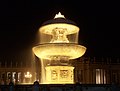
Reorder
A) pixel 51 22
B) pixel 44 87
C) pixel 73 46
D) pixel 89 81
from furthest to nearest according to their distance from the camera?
pixel 89 81
pixel 51 22
pixel 73 46
pixel 44 87

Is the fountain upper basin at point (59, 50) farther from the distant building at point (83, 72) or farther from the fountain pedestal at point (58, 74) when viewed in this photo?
the distant building at point (83, 72)

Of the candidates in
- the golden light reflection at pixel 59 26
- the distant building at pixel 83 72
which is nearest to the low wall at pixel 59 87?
the golden light reflection at pixel 59 26

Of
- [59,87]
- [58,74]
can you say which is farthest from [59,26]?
[59,87]

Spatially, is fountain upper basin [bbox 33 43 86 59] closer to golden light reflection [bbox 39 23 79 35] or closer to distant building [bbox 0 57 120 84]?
golden light reflection [bbox 39 23 79 35]

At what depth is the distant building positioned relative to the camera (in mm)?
25641

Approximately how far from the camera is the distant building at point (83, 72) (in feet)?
84.1

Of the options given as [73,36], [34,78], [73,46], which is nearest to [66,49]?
[73,46]

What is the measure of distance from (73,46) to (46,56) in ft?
8.05

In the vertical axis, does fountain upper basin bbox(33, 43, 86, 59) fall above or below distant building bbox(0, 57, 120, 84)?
above

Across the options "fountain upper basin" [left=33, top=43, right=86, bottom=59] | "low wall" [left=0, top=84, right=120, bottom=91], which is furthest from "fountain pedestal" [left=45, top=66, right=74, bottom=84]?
"low wall" [left=0, top=84, right=120, bottom=91]

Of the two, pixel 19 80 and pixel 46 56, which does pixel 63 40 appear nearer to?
pixel 46 56

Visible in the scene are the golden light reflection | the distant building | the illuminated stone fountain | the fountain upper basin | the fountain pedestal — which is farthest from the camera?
the distant building

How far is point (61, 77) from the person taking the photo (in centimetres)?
1936

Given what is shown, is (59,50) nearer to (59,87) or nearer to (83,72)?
(59,87)
